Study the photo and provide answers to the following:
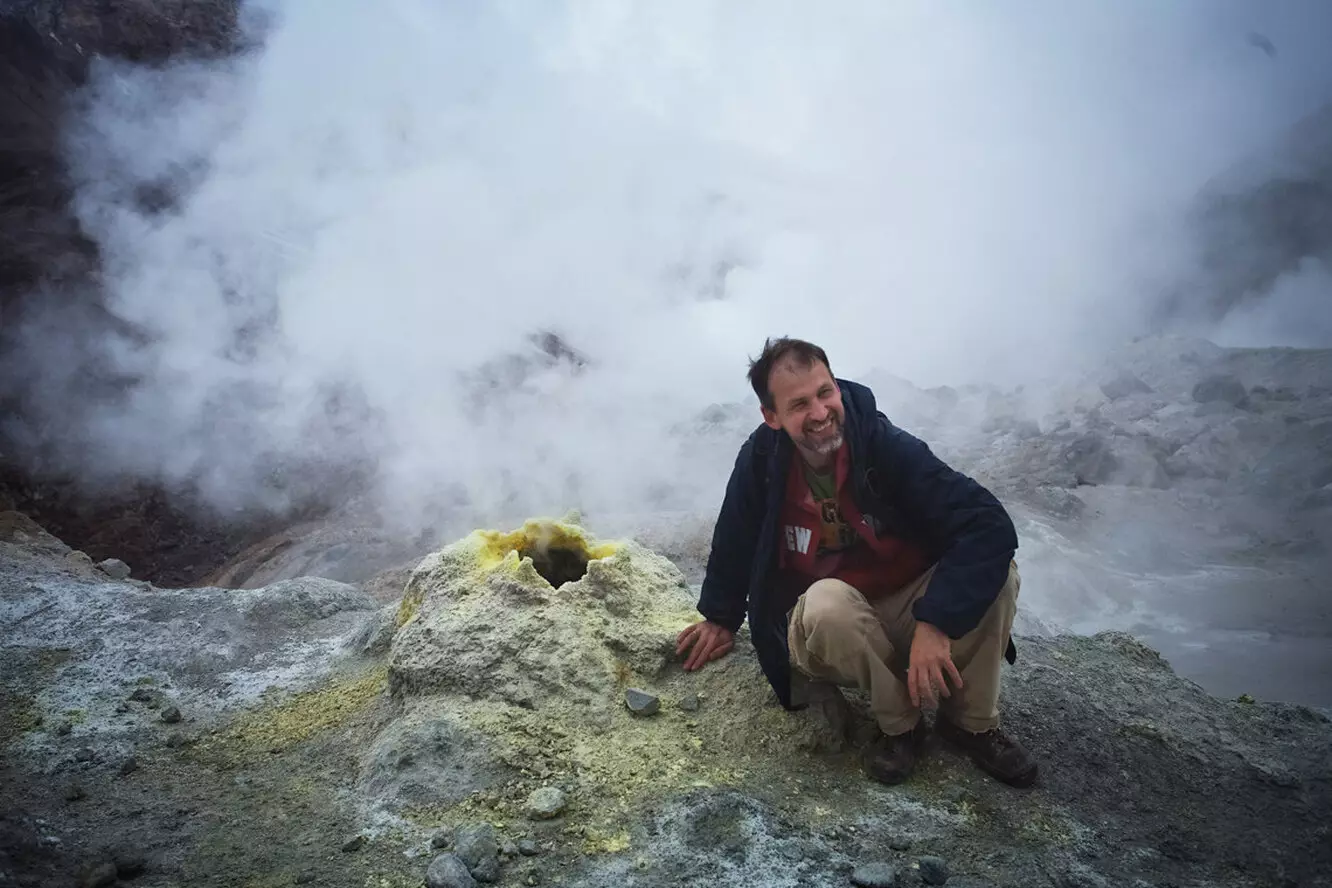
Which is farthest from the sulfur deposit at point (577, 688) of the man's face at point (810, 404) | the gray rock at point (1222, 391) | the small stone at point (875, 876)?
the gray rock at point (1222, 391)

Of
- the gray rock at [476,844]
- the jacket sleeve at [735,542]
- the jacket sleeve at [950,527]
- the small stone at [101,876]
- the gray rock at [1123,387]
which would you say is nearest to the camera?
the small stone at [101,876]

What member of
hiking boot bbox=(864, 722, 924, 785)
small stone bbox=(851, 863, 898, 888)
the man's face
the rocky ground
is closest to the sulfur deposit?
the rocky ground

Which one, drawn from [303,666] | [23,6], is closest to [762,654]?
[303,666]

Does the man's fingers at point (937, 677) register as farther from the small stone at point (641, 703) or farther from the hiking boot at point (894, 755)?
the small stone at point (641, 703)

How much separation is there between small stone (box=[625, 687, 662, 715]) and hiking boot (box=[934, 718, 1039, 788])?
89 cm

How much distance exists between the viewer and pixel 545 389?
415 inches

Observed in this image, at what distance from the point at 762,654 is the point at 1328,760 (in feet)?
5.99

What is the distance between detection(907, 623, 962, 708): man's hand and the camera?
1.92 metres

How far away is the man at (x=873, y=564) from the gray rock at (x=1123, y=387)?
13410mm

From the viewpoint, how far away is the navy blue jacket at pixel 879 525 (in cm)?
192

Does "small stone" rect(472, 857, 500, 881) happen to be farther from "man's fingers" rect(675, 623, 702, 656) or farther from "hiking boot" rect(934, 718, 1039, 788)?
"hiking boot" rect(934, 718, 1039, 788)

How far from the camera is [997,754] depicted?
2.13 metres

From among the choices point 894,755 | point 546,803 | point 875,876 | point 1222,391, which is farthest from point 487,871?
point 1222,391

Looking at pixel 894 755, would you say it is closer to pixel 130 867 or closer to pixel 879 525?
pixel 879 525
